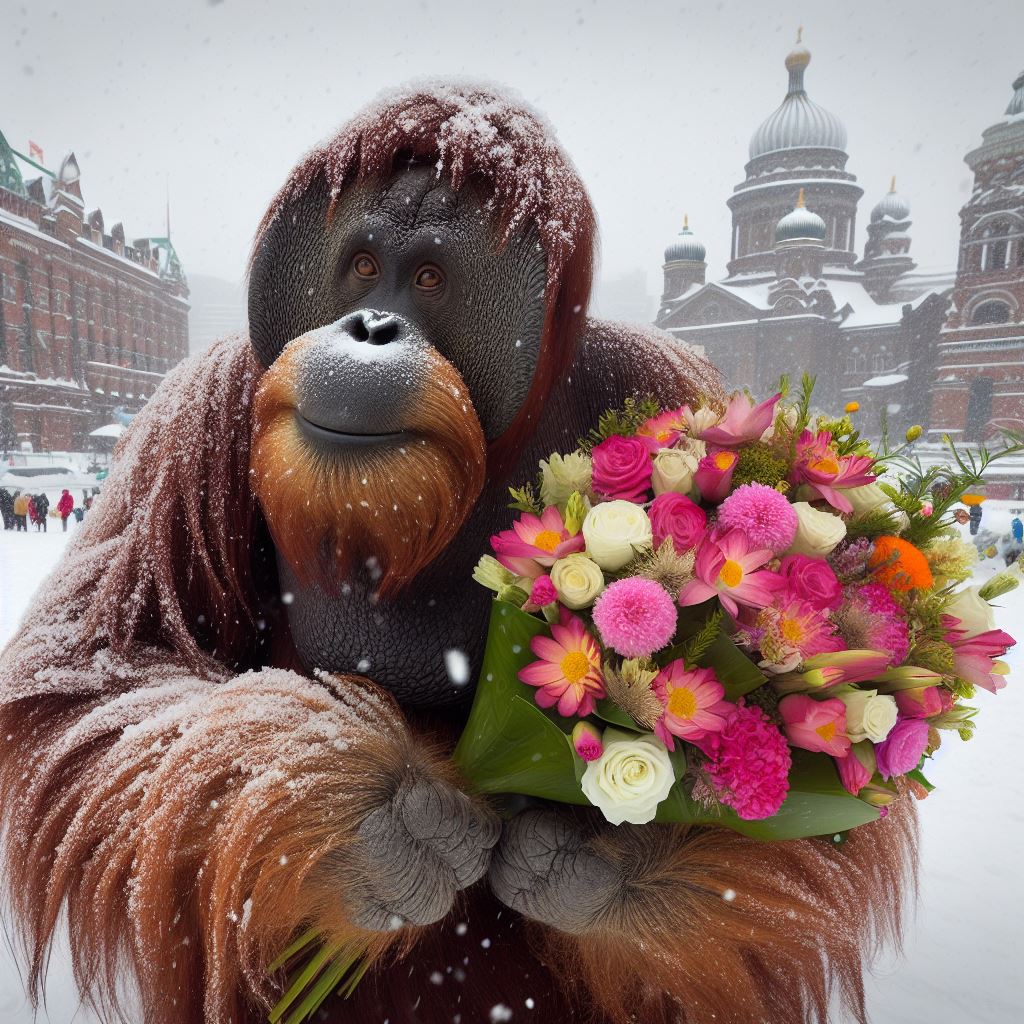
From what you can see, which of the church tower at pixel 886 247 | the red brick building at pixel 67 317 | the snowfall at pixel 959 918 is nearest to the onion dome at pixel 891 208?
the church tower at pixel 886 247

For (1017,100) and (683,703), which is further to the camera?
(1017,100)

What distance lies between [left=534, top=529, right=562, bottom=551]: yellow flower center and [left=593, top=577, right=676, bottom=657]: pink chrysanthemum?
0.27ft

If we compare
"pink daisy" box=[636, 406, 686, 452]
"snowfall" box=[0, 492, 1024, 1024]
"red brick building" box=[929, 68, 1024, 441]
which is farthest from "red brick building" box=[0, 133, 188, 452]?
"red brick building" box=[929, 68, 1024, 441]

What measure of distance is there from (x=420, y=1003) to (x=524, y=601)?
1.57ft

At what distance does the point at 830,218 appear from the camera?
25.1m

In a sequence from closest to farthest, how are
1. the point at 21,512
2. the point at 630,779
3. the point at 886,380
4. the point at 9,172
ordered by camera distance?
the point at 630,779 < the point at 21,512 < the point at 9,172 < the point at 886,380

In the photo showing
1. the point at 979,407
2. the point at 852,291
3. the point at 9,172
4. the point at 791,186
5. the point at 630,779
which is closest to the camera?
the point at 630,779

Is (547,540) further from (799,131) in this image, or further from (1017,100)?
(799,131)

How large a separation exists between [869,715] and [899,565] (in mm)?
163

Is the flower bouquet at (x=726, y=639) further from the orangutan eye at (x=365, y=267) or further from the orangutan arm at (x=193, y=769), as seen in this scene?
the orangutan eye at (x=365, y=267)

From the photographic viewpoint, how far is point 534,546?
2.15 ft

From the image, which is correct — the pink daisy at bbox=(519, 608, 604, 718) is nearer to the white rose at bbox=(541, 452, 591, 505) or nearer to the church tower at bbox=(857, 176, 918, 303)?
the white rose at bbox=(541, 452, 591, 505)

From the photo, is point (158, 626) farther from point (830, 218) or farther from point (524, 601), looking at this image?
point (830, 218)

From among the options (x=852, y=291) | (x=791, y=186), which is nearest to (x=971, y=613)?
(x=852, y=291)
